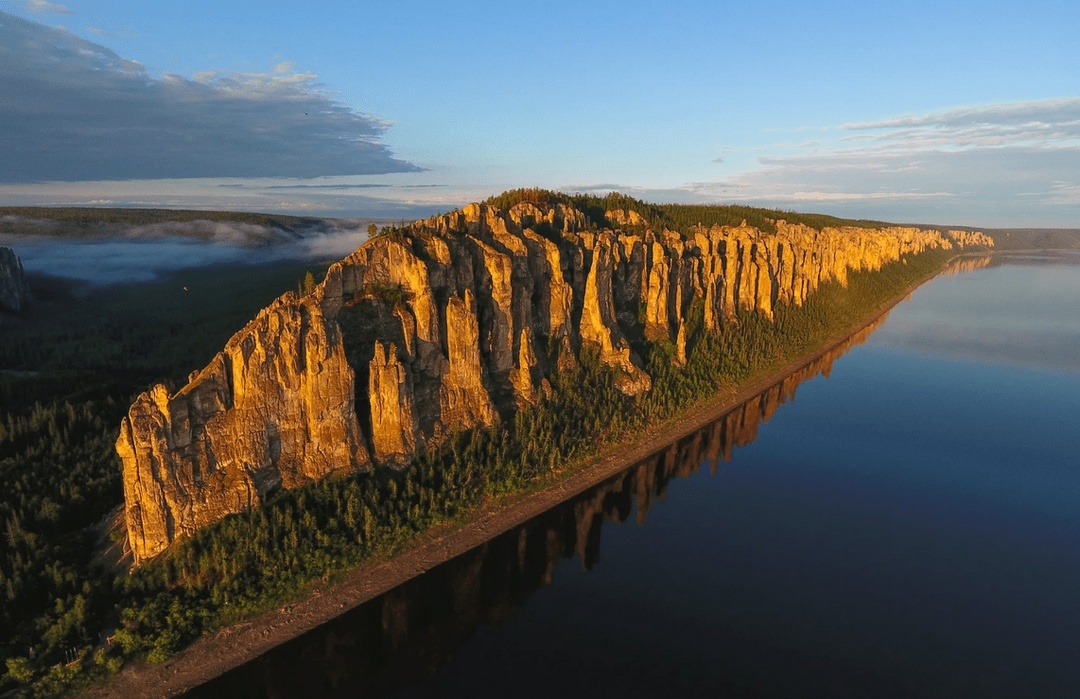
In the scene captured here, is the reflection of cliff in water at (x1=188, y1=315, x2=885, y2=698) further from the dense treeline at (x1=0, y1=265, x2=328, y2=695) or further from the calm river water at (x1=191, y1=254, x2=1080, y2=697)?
the dense treeline at (x1=0, y1=265, x2=328, y2=695)

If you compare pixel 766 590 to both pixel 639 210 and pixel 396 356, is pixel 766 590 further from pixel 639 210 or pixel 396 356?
pixel 639 210

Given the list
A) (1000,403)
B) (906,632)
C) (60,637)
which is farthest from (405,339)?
(1000,403)

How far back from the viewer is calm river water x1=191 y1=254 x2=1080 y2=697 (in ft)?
143

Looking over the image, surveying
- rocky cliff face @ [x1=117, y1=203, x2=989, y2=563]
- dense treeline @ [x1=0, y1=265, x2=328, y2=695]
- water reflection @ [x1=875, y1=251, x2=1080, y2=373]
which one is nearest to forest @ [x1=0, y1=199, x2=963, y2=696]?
dense treeline @ [x1=0, y1=265, x2=328, y2=695]

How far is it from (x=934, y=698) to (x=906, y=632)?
681 centimetres

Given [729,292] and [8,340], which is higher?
[729,292]

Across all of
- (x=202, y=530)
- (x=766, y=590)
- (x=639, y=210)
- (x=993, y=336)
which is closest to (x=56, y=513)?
(x=202, y=530)

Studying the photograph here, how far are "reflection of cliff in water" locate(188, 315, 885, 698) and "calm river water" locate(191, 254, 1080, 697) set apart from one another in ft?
0.58

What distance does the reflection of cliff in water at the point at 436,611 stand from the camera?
4384cm

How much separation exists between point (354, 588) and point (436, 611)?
7823 millimetres

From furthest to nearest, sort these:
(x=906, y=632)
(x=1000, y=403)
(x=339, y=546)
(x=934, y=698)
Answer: (x=1000, y=403)
(x=339, y=546)
(x=906, y=632)
(x=934, y=698)

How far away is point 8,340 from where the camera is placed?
566ft

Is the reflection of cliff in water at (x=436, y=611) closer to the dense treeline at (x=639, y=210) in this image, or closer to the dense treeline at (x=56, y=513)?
the dense treeline at (x=56, y=513)

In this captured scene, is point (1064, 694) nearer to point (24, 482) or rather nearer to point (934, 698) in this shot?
point (934, 698)
